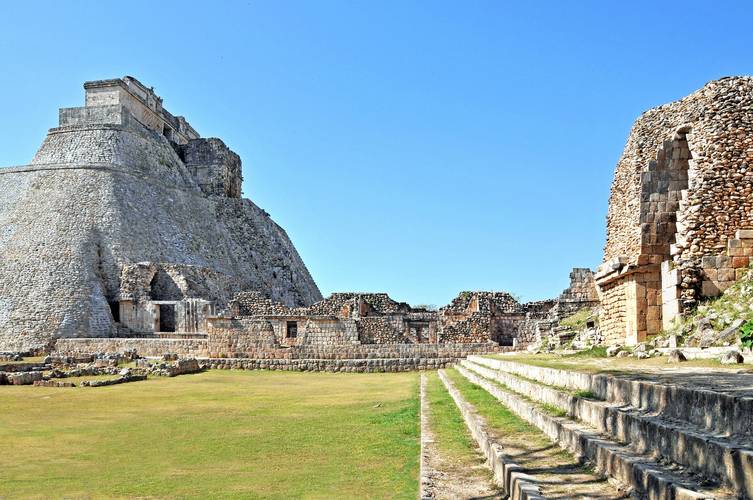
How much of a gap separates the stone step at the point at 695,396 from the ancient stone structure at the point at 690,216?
5568 millimetres

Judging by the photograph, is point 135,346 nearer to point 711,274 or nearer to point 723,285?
point 711,274

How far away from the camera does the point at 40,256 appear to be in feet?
132

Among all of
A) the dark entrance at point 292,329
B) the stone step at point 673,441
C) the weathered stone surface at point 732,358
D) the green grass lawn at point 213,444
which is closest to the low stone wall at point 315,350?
the dark entrance at point 292,329

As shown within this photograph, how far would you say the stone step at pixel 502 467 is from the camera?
4.39 m

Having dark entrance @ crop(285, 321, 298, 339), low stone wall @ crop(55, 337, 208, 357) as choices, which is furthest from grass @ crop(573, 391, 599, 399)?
low stone wall @ crop(55, 337, 208, 357)

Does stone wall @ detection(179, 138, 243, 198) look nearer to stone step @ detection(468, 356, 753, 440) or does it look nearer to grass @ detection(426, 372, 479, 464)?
grass @ detection(426, 372, 479, 464)

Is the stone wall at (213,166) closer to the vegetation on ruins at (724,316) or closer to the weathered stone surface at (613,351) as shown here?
the weathered stone surface at (613,351)

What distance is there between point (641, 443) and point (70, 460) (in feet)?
22.7

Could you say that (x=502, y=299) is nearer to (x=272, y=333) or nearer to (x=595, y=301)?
(x=595, y=301)

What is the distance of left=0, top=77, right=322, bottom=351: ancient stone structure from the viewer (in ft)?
124

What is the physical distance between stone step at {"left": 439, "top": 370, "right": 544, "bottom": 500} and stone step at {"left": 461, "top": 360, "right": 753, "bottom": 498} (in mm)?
755

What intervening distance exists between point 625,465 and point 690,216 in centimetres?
953

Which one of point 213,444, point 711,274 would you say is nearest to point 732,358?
point 711,274

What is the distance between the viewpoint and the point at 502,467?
5.36m
